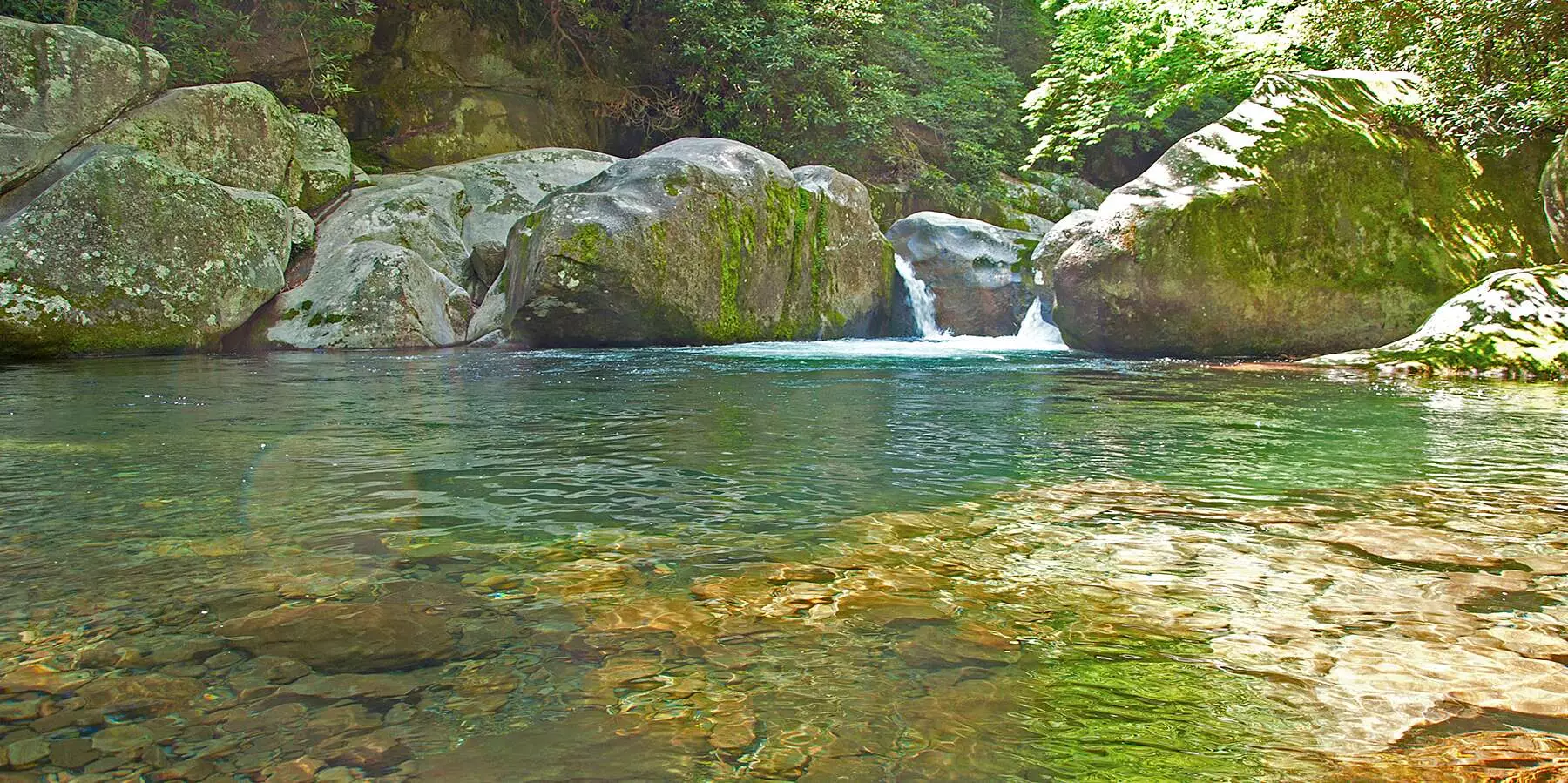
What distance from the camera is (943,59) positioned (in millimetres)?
22406

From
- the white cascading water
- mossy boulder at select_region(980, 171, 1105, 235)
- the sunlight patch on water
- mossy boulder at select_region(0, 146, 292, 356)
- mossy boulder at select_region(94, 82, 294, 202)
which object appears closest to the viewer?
mossy boulder at select_region(0, 146, 292, 356)

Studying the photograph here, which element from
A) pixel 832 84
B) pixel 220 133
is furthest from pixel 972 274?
pixel 220 133

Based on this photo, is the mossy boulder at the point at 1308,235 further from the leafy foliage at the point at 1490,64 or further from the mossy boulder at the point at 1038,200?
the mossy boulder at the point at 1038,200

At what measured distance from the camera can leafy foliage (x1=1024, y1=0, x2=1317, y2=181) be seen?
45.3ft

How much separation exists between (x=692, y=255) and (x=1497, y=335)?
7.93 meters

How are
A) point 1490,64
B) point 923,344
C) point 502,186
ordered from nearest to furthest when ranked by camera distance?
point 1490,64 < point 923,344 < point 502,186

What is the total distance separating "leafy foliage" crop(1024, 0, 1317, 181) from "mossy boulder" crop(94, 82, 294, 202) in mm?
12472

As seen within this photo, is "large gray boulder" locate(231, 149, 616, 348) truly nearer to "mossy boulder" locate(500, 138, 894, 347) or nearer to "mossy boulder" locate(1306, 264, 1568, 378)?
"mossy boulder" locate(500, 138, 894, 347)

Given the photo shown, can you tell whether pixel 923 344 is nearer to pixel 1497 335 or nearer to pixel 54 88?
pixel 1497 335

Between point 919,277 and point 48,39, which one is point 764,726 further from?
point 919,277

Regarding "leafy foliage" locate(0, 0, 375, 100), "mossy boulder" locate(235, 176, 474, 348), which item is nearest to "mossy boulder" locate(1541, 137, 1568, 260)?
"mossy boulder" locate(235, 176, 474, 348)

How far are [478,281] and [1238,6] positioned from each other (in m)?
11.4

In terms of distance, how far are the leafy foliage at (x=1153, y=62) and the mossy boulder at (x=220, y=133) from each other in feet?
40.9

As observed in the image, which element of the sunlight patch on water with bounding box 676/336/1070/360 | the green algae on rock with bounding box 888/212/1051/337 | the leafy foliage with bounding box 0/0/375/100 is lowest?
the sunlight patch on water with bounding box 676/336/1070/360
